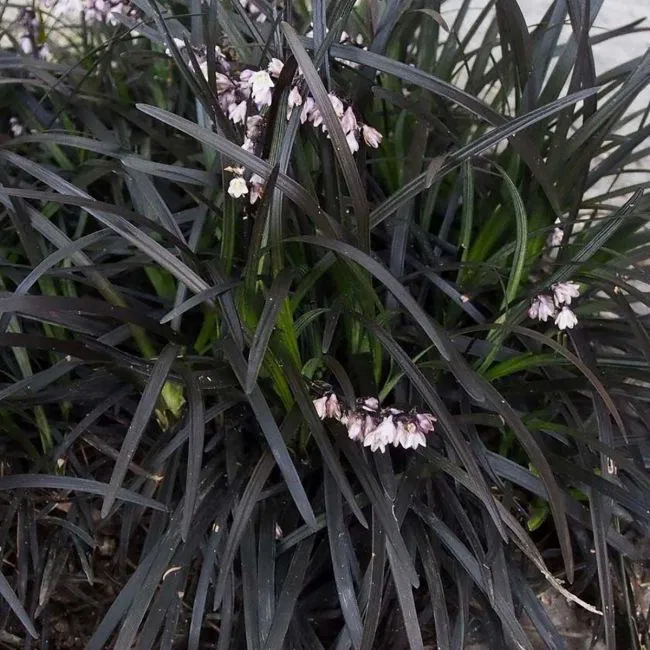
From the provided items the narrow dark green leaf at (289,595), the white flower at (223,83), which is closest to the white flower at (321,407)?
the narrow dark green leaf at (289,595)

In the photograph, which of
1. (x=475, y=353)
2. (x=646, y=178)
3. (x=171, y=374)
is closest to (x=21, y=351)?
(x=171, y=374)

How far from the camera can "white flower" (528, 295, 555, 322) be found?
3.22 feet

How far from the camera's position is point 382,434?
913 mm

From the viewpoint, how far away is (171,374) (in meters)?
1.06

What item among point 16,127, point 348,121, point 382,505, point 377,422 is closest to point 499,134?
point 348,121

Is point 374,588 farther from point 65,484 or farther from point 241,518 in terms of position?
point 65,484

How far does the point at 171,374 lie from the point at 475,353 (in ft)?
1.53

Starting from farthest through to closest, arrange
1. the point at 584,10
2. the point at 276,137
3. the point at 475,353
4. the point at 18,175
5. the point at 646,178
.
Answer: the point at 646,178 → the point at 18,175 → the point at 475,353 → the point at 584,10 → the point at 276,137

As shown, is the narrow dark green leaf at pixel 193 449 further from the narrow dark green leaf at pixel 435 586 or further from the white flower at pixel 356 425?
the narrow dark green leaf at pixel 435 586

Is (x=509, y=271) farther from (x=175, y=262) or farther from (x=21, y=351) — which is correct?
(x=21, y=351)

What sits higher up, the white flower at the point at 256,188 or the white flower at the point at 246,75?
the white flower at the point at 246,75

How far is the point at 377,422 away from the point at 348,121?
0.39 metres

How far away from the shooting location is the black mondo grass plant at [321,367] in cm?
95

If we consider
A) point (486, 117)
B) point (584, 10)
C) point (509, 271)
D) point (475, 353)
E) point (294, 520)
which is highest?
point (584, 10)
